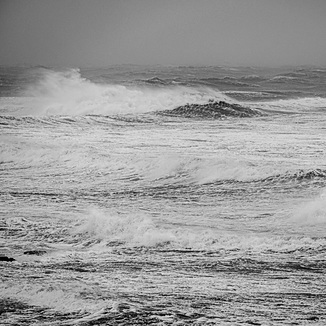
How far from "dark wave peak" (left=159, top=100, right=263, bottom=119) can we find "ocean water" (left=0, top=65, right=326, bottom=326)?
2100 mm

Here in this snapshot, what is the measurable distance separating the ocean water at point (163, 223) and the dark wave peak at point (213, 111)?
6.89ft

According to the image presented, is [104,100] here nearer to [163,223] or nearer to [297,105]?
[297,105]

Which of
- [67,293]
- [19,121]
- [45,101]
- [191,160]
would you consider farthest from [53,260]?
[45,101]

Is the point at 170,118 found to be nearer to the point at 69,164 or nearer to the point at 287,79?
the point at 69,164

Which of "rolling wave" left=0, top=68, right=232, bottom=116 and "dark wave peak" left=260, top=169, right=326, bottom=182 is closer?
"dark wave peak" left=260, top=169, right=326, bottom=182

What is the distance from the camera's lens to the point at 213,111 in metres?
25.7

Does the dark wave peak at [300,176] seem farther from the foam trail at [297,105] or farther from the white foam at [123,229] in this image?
the foam trail at [297,105]

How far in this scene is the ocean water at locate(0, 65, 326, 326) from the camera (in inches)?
277

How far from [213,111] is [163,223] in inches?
623

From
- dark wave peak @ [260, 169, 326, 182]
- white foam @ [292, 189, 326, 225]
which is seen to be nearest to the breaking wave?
white foam @ [292, 189, 326, 225]

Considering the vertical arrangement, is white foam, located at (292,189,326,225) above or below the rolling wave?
below

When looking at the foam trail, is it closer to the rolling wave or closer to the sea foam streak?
the sea foam streak

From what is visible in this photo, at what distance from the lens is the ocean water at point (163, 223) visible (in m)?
7.04

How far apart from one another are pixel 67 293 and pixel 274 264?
2.59m
